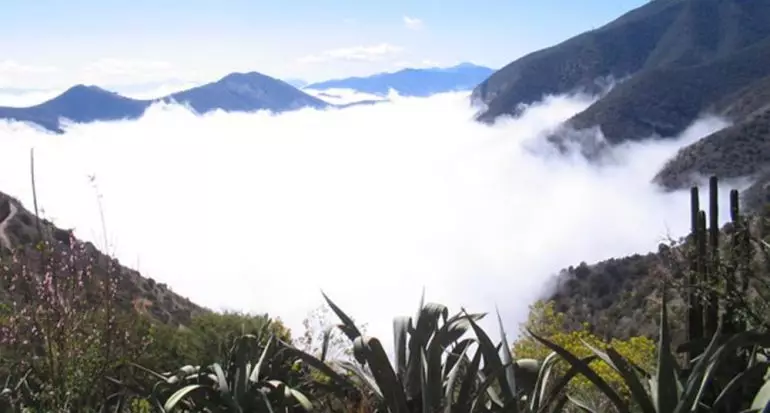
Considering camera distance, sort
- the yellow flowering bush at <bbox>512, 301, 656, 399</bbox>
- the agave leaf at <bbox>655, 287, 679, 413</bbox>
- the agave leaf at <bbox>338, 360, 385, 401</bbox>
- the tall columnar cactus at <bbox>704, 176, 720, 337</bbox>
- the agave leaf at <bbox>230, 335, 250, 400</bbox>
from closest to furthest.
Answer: the agave leaf at <bbox>655, 287, 679, 413</bbox>
the agave leaf at <bbox>338, 360, 385, 401</bbox>
the agave leaf at <bbox>230, 335, 250, 400</bbox>
the tall columnar cactus at <bbox>704, 176, 720, 337</bbox>
the yellow flowering bush at <bbox>512, 301, 656, 399</bbox>

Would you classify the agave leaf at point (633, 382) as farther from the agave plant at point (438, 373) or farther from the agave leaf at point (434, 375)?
the agave leaf at point (434, 375)

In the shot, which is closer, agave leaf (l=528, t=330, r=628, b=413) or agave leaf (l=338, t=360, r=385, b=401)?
agave leaf (l=528, t=330, r=628, b=413)

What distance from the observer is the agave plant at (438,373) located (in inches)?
132

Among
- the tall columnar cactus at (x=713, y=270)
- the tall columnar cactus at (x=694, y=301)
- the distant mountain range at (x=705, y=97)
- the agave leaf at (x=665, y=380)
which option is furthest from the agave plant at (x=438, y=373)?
the distant mountain range at (x=705, y=97)

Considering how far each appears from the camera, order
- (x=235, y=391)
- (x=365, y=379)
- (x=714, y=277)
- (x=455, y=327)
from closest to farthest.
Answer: (x=365, y=379)
(x=455, y=327)
(x=235, y=391)
(x=714, y=277)

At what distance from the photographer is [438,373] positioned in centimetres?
349

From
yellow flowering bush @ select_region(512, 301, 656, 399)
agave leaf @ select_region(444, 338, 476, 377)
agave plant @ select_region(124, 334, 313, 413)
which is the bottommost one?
yellow flowering bush @ select_region(512, 301, 656, 399)

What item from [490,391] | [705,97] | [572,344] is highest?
[705,97]

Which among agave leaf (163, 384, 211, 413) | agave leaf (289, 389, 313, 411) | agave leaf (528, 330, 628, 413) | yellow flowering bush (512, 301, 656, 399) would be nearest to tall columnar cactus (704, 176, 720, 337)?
agave leaf (528, 330, 628, 413)

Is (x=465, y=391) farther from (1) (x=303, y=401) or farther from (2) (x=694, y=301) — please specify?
(2) (x=694, y=301)

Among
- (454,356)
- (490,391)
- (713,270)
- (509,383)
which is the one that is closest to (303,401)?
(454,356)

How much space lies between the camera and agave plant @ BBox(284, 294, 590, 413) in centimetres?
335

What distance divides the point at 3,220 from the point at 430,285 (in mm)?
164984

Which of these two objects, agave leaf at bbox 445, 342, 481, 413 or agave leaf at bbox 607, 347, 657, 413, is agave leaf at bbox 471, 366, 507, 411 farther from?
agave leaf at bbox 607, 347, 657, 413
